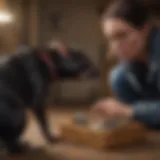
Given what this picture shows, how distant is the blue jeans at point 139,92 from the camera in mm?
872

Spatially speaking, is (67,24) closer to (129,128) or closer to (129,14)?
(129,14)

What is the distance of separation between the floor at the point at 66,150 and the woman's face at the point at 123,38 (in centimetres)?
16

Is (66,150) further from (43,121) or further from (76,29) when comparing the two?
(76,29)

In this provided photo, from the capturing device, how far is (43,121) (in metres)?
0.80

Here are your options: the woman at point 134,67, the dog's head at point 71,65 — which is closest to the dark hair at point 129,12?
the woman at point 134,67

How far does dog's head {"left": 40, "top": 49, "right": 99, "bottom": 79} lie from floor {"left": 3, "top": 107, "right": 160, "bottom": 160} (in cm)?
7

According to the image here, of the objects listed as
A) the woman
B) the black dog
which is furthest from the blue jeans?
the black dog

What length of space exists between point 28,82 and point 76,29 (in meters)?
0.14

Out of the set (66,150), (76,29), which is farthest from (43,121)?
(76,29)

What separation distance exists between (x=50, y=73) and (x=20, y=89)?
0.22 feet

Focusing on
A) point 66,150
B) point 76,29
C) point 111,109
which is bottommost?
point 66,150

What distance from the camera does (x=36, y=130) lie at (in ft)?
2.60

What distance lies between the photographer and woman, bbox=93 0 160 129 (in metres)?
0.84

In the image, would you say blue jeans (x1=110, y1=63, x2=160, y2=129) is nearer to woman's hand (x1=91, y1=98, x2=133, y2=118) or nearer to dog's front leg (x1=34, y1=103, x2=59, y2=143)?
woman's hand (x1=91, y1=98, x2=133, y2=118)
